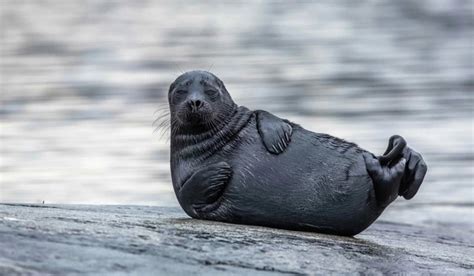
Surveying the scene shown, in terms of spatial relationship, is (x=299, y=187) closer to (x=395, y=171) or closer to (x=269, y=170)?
(x=269, y=170)

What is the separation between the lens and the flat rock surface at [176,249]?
16.0 ft

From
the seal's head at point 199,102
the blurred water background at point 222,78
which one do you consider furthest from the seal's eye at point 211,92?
the blurred water background at point 222,78

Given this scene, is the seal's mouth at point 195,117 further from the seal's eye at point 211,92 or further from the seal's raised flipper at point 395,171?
the seal's raised flipper at point 395,171

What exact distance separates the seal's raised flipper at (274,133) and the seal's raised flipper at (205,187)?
219mm

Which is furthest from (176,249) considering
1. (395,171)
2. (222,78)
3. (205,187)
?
(222,78)

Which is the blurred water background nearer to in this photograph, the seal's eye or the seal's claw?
the seal's claw

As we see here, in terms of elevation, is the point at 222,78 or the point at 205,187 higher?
the point at 222,78

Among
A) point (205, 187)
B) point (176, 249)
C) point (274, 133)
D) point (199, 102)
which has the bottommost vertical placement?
point (176, 249)

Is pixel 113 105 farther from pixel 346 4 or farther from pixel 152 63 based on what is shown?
pixel 346 4

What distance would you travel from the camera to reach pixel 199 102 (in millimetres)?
6453

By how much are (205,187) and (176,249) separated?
1.13 m

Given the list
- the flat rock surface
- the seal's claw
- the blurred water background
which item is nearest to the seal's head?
the flat rock surface

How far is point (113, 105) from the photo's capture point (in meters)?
12.7

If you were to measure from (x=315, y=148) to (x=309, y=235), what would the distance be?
448mm
